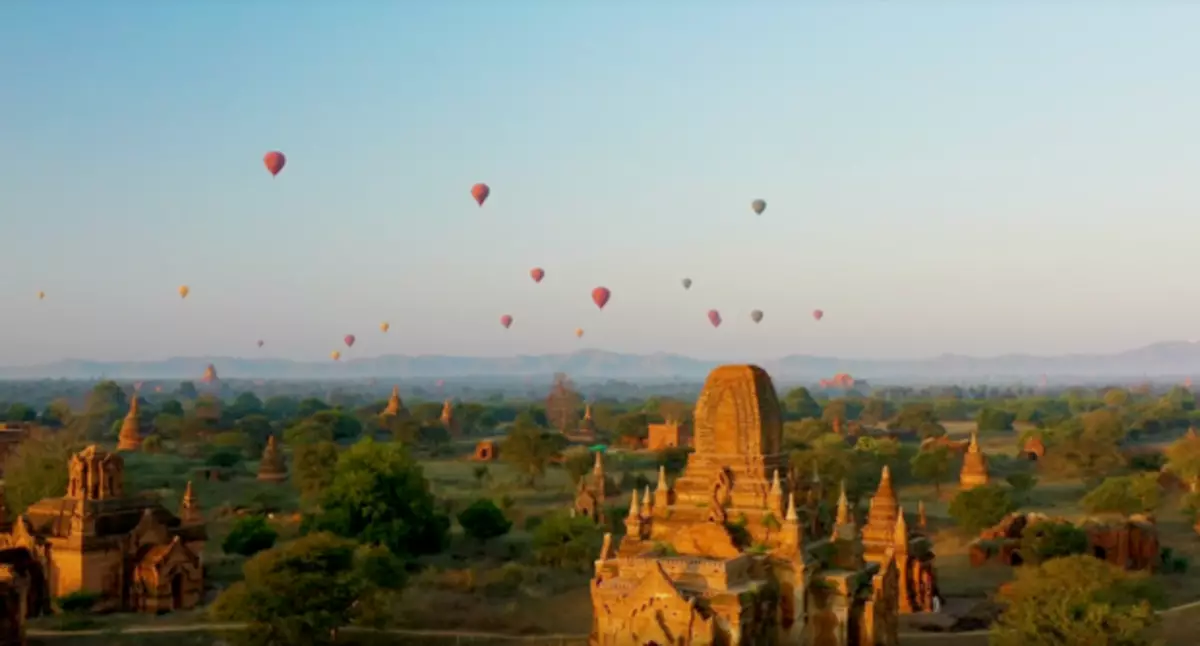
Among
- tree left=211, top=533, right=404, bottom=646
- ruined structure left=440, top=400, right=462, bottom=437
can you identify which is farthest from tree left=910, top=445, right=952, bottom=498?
ruined structure left=440, top=400, right=462, bottom=437

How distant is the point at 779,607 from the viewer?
98.8 feet

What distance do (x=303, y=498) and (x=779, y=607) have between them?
43652 mm

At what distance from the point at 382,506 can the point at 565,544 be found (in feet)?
27.3

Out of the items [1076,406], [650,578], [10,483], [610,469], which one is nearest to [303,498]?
[10,483]

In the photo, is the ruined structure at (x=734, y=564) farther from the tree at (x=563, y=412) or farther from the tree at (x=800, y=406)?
the tree at (x=800, y=406)

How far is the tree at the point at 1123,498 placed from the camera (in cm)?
6278

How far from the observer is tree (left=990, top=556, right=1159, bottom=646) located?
102ft

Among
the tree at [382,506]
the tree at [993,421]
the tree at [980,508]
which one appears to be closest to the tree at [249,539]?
the tree at [382,506]

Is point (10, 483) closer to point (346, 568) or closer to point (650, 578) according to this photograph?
point (346, 568)

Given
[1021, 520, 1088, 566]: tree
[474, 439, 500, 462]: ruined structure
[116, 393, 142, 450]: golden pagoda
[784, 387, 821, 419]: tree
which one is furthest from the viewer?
[784, 387, 821, 419]: tree

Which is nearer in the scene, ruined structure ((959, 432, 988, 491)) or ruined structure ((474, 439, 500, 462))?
ruined structure ((959, 432, 988, 491))

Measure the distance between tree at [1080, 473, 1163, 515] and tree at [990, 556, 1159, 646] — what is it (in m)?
27.1

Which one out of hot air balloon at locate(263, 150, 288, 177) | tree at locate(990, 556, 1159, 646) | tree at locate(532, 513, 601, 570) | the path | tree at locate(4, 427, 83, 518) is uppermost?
hot air balloon at locate(263, 150, 288, 177)

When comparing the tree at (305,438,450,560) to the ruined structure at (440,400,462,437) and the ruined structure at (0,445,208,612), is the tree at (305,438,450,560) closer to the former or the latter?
the ruined structure at (0,445,208,612)
